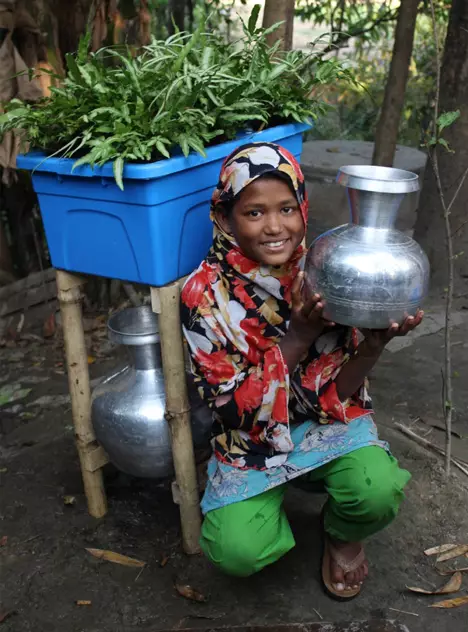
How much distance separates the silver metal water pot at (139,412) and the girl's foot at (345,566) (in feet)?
1.88

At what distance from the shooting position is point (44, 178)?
2.10 meters

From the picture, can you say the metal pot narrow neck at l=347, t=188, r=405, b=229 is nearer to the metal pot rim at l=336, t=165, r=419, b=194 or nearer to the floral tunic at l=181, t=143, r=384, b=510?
the metal pot rim at l=336, t=165, r=419, b=194

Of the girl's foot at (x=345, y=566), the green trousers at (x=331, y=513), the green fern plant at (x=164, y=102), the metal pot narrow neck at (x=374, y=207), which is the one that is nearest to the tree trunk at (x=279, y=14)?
the green fern plant at (x=164, y=102)

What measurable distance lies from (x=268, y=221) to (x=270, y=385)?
471mm

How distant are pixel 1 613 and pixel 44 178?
138 cm

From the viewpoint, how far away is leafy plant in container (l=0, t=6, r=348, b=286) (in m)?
1.91

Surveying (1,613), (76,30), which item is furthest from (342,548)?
(76,30)

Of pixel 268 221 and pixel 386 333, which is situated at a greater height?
pixel 268 221

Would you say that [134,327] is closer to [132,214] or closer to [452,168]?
[132,214]

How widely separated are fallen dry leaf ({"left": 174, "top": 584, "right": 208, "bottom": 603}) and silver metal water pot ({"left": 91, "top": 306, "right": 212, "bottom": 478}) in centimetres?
38

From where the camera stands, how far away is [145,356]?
2.32 meters

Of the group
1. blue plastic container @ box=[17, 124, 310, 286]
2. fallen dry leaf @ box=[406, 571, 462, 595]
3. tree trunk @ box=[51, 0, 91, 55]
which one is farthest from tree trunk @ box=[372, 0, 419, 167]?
fallen dry leaf @ box=[406, 571, 462, 595]

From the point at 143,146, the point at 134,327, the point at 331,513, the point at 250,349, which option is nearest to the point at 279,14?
the point at 143,146

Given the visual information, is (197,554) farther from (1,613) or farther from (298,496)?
(1,613)
